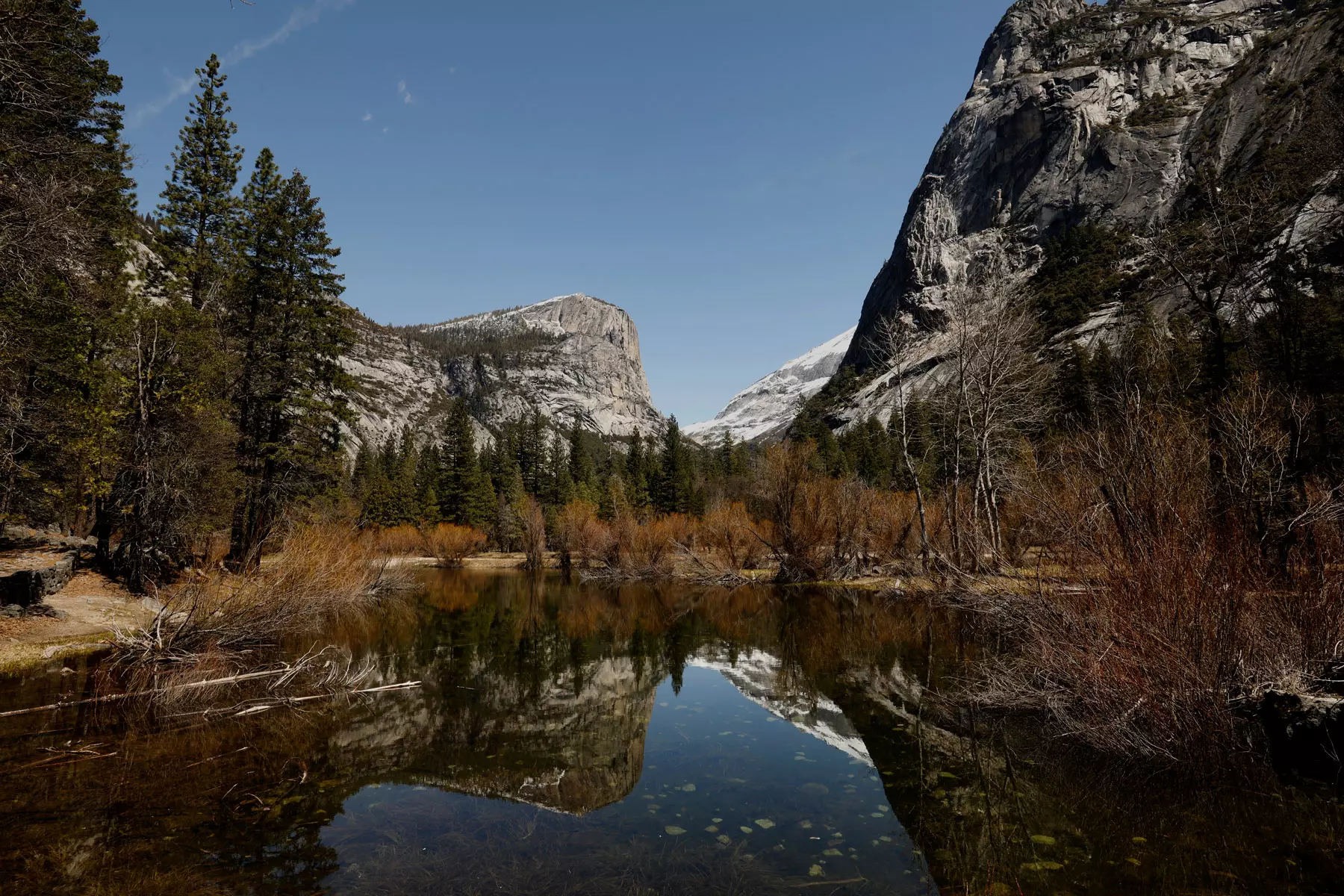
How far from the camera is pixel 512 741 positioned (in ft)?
28.5

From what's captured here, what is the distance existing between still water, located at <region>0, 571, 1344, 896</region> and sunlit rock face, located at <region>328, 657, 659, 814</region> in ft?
0.15

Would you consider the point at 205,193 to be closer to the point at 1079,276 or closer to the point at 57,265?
the point at 57,265

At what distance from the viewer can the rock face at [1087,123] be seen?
90500 millimetres

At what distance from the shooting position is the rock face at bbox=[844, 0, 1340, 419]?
9050 centimetres

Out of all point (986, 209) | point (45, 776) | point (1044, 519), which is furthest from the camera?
point (986, 209)

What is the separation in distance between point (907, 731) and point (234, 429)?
22773mm

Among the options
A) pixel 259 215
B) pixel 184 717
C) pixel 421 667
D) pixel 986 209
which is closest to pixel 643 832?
pixel 184 717


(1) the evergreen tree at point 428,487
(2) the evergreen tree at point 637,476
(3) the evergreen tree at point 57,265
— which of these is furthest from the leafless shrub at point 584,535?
(1) the evergreen tree at point 428,487

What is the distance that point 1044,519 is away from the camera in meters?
8.30

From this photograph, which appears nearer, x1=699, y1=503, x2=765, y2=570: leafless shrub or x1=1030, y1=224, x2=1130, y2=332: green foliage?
x1=699, y1=503, x2=765, y2=570: leafless shrub

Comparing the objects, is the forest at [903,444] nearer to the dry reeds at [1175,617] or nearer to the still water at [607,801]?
the dry reeds at [1175,617]

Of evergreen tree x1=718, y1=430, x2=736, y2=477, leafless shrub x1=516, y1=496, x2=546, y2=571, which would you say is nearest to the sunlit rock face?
leafless shrub x1=516, y1=496, x2=546, y2=571

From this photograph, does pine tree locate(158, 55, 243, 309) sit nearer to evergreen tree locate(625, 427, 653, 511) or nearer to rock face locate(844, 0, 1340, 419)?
evergreen tree locate(625, 427, 653, 511)

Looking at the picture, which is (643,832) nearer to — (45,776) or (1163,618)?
(1163,618)
